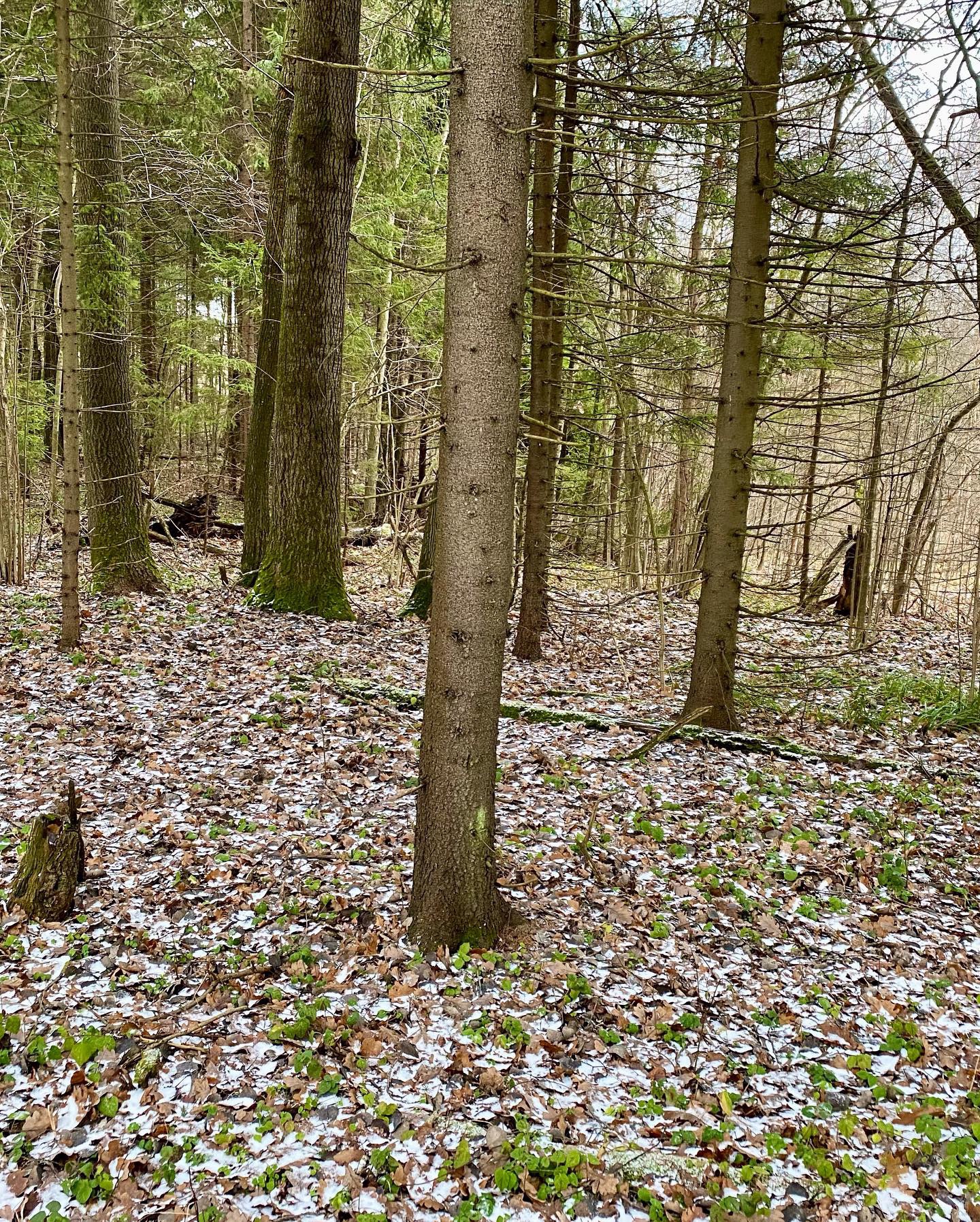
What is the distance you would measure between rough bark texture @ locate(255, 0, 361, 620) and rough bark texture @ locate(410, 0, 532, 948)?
18.6ft

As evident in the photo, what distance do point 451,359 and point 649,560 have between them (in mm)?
11796

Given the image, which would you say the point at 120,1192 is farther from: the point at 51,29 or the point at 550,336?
the point at 51,29

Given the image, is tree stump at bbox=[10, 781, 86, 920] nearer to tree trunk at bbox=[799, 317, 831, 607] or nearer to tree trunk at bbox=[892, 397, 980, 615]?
tree trunk at bbox=[799, 317, 831, 607]

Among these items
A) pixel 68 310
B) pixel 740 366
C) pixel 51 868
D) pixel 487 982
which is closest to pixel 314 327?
pixel 68 310

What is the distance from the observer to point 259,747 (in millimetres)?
6141

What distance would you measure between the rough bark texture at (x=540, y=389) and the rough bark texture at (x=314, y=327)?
2.15 m

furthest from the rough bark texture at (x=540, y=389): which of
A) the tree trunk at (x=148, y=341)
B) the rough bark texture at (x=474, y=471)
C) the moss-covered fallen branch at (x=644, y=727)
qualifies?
the tree trunk at (x=148, y=341)

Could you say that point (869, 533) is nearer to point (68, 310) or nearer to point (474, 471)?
point (474, 471)

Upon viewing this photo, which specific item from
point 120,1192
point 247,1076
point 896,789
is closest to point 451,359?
point 247,1076

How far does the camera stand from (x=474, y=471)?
11.6 ft

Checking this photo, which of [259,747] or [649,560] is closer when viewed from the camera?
[259,747]

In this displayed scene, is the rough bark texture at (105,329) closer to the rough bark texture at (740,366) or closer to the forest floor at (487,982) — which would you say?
the forest floor at (487,982)

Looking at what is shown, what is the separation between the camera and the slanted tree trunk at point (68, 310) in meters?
6.81

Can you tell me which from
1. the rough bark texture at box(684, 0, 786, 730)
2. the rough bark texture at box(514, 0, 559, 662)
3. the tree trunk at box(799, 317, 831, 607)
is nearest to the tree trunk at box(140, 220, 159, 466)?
the rough bark texture at box(514, 0, 559, 662)
